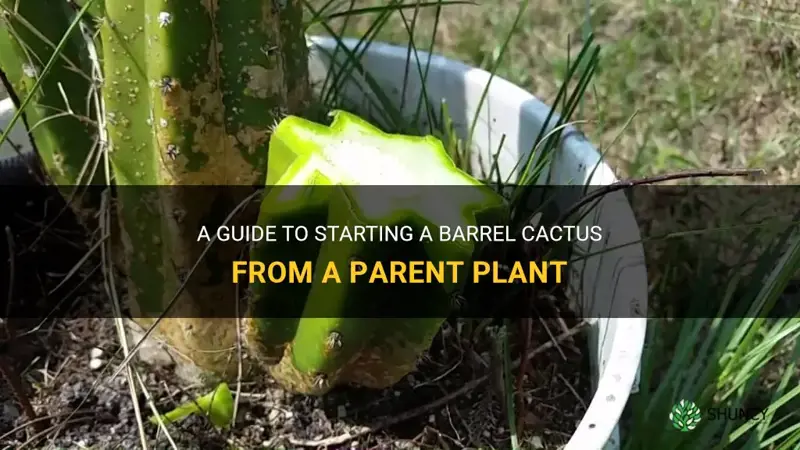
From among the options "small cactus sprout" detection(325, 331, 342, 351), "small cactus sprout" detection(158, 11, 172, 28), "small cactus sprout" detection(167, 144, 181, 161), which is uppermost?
"small cactus sprout" detection(158, 11, 172, 28)

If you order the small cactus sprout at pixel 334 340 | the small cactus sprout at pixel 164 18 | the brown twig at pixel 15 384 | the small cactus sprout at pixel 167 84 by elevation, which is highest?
the small cactus sprout at pixel 164 18

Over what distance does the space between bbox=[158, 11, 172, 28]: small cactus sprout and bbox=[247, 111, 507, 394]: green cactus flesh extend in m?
0.09

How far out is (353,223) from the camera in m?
0.48

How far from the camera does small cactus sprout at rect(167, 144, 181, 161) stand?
1.85 feet

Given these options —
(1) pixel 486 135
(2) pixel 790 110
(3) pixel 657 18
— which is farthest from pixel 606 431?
(3) pixel 657 18

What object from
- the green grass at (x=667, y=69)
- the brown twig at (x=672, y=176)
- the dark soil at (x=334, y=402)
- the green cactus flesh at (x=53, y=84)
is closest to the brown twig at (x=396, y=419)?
the dark soil at (x=334, y=402)

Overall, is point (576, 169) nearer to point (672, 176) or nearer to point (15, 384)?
point (672, 176)

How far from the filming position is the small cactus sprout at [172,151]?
56 centimetres

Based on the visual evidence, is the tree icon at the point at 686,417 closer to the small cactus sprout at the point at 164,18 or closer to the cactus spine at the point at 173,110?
the cactus spine at the point at 173,110

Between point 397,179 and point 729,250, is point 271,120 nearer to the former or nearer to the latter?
point 397,179

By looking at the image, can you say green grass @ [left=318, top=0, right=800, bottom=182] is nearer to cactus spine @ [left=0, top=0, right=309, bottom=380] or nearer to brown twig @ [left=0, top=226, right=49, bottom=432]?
cactus spine @ [left=0, top=0, right=309, bottom=380]

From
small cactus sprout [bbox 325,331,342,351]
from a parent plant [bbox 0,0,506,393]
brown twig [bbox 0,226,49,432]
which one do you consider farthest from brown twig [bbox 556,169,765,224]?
brown twig [bbox 0,226,49,432]

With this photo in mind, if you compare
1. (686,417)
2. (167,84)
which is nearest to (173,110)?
(167,84)

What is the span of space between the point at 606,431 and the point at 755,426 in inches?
11.7
